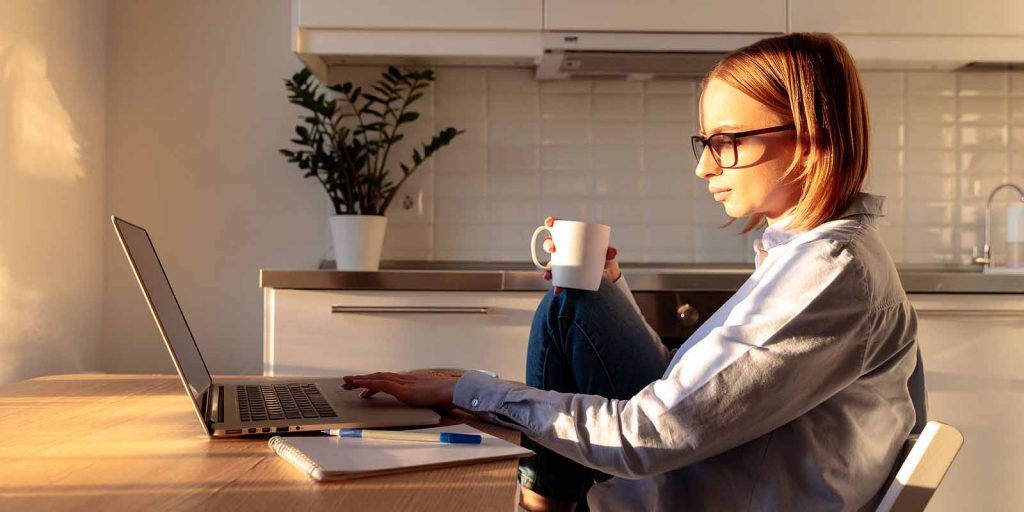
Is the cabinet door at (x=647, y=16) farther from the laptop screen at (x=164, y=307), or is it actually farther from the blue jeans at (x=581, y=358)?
the laptop screen at (x=164, y=307)

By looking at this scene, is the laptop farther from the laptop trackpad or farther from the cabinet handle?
the cabinet handle

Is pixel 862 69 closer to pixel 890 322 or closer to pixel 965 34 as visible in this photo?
pixel 965 34

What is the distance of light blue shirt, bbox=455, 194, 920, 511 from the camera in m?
0.98

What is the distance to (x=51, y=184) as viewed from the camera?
8.97ft

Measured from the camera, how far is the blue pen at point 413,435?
0.93 meters

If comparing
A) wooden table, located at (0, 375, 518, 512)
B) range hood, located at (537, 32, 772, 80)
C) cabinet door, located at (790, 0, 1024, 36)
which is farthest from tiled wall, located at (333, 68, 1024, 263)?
wooden table, located at (0, 375, 518, 512)

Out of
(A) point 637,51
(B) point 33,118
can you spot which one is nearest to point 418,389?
(A) point 637,51

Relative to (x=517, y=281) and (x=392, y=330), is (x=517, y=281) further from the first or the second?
(x=392, y=330)

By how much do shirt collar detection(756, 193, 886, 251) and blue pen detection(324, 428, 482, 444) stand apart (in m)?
0.49

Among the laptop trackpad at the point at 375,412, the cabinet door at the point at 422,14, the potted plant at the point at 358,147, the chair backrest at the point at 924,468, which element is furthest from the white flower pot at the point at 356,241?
the chair backrest at the point at 924,468

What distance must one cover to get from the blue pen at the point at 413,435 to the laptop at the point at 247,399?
0.14 feet

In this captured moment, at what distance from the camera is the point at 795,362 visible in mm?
978

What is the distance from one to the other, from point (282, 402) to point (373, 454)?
0.34m

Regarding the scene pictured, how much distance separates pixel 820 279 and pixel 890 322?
→ 0.11 meters
